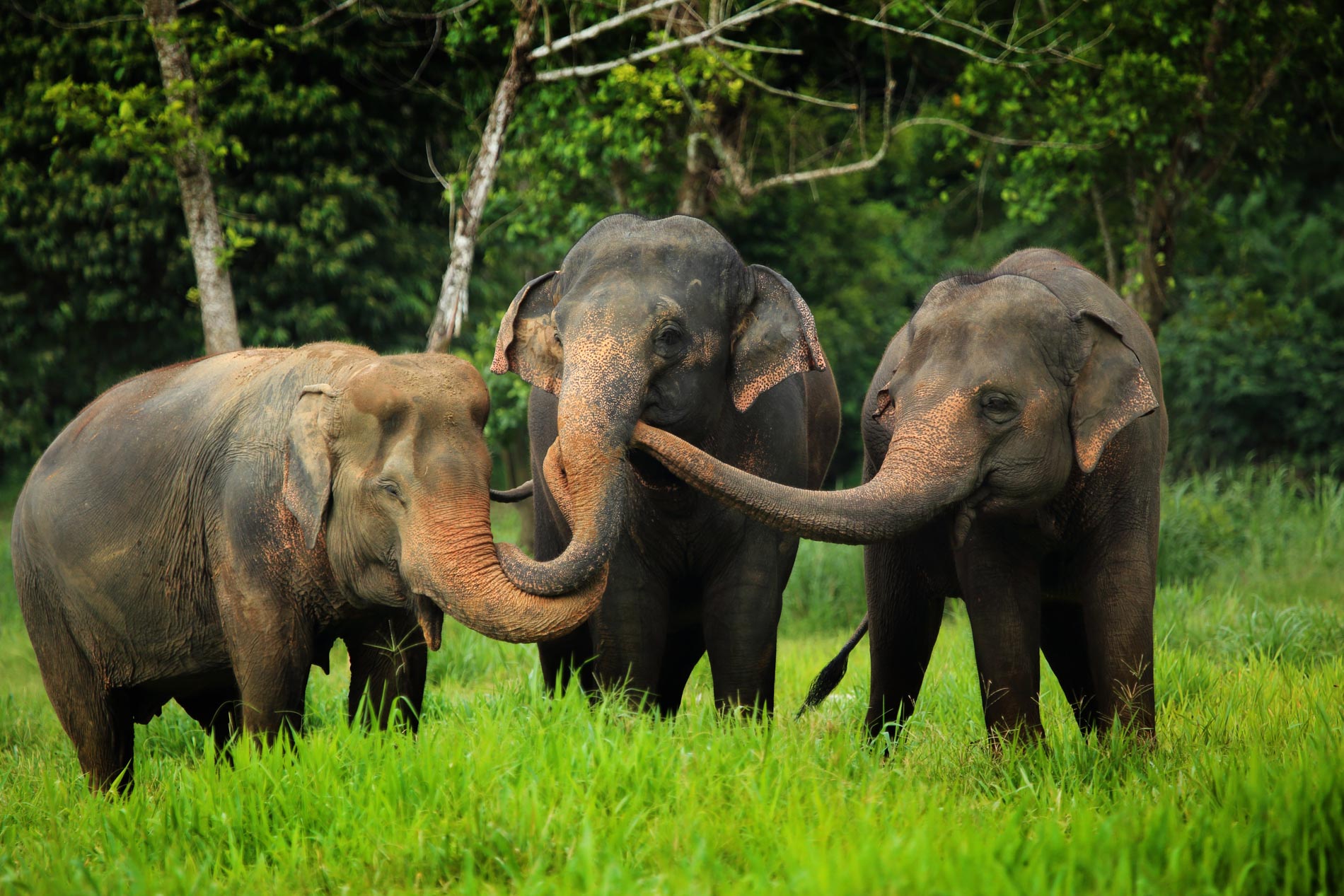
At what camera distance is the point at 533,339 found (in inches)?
195

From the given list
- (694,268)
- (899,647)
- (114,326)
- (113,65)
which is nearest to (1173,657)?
(899,647)

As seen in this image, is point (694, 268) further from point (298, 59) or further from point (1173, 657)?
point (298, 59)

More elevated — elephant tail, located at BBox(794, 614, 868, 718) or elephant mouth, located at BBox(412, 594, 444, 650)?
elephant mouth, located at BBox(412, 594, 444, 650)

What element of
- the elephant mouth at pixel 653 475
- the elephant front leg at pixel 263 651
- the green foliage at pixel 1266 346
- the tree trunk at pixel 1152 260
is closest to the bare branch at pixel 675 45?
the tree trunk at pixel 1152 260

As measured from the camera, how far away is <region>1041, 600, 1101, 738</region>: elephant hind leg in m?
5.46

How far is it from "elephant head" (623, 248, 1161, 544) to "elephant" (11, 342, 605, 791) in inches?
27.0

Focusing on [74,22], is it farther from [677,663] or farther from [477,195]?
[677,663]

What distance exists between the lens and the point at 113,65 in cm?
1279

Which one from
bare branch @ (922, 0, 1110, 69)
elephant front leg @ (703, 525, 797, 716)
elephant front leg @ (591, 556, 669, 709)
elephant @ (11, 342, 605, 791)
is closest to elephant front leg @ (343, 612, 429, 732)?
elephant @ (11, 342, 605, 791)

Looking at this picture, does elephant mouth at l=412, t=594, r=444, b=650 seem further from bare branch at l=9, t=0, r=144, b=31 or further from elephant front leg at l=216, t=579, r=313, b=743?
bare branch at l=9, t=0, r=144, b=31

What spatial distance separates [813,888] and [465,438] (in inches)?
76.3

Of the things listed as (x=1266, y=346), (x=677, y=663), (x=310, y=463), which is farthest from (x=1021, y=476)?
(x=1266, y=346)

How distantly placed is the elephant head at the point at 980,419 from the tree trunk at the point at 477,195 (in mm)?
4484

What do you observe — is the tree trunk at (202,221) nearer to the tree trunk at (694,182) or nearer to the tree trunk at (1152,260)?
the tree trunk at (694,182)
